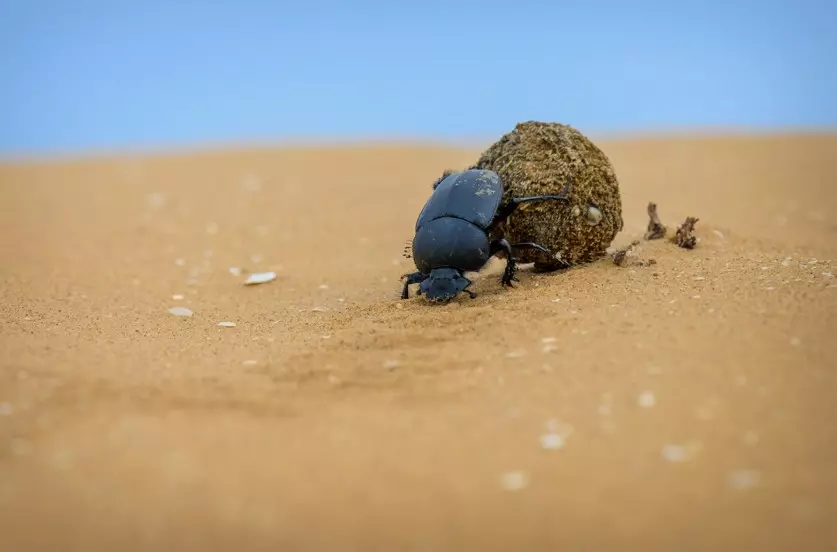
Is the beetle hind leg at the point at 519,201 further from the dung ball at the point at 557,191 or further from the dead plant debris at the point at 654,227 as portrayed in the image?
the dead plant debris at the point at 654,227

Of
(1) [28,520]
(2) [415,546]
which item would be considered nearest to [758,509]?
(2) [415,546]

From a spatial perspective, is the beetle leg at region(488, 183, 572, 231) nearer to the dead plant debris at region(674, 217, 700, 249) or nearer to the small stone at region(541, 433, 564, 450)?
the dead plant debris at region(674, 217, 700, 249)

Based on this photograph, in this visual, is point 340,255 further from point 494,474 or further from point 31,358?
point 494,474

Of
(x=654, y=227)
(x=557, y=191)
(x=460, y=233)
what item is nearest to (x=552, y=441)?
(x=460, y=233)

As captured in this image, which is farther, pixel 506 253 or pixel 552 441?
pixel 506 253

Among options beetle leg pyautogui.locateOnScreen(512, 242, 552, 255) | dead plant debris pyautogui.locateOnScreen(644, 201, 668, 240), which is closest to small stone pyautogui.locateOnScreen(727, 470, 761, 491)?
beetle leg pyautogui.locateOnScreen(512, 242, 552, 255)

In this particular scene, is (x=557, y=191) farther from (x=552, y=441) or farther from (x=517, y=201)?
(x=552, y=441)
